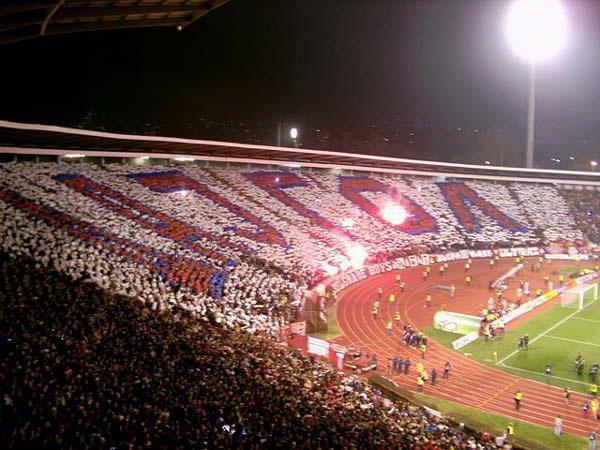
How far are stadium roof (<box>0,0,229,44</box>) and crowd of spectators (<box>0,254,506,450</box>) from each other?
599 centimetres

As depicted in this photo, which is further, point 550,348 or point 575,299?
point 575,299

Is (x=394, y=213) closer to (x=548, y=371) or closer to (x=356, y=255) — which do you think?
(x=356, y=255)

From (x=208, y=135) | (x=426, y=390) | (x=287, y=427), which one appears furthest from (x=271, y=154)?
(x=287, y=427)

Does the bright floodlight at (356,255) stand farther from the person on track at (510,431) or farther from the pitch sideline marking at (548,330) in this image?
the person on track at (510,431)

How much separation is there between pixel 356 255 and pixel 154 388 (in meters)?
23.7

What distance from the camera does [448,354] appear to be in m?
21.6

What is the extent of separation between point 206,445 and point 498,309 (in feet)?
66.2

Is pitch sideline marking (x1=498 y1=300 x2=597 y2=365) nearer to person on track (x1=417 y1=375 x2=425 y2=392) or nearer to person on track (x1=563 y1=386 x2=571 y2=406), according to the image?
person on track (x1=563 y1=386 x2=571 y2=406)

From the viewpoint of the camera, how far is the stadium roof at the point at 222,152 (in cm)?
2484

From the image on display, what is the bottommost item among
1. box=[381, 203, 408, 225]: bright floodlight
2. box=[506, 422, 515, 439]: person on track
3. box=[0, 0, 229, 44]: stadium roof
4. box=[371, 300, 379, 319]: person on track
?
box=[371, 300, 379, 319]: person on track

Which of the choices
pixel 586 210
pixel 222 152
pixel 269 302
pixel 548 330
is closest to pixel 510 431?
pixel 269 302

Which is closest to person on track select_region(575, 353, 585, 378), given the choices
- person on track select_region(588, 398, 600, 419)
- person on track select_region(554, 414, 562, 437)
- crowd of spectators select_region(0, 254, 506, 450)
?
person on track select_region(588, 398, 600, 419)

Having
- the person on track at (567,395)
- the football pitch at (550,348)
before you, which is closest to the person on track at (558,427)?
the person on track at (567,395)

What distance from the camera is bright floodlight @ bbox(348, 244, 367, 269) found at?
1303 inches
